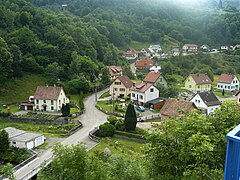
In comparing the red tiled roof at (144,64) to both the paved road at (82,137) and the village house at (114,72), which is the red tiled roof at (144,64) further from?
the paved road at (82,137)

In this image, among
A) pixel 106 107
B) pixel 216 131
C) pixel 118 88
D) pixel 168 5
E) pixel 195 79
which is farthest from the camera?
pixel 168 5

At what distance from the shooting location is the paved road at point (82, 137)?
78.4ft

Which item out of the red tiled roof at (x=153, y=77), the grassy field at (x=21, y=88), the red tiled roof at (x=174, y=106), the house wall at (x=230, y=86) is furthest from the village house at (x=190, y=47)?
the red tiled roof at (x=174, y=106)

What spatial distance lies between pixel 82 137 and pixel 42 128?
5.67 m

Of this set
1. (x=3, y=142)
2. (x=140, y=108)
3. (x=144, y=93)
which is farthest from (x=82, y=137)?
(x=144, y=93)

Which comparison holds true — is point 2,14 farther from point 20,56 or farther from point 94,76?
point 94,76

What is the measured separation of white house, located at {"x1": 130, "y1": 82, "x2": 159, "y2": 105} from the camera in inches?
1762

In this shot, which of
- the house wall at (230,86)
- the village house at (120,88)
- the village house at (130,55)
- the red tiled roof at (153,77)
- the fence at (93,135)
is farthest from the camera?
the village house at (130,55)

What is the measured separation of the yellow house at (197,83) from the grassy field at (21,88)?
26.4 metres

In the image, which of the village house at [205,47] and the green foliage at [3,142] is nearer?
the green foliage at [3,142]

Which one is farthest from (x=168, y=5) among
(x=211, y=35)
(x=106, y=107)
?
(x=106, y=107)

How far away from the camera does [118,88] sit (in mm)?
50188

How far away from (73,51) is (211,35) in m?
75.7

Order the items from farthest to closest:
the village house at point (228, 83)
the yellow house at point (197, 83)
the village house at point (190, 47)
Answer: the village house at point (190, 47) < the village house at point (228, 83) < the yellow house at point (197, 83)
